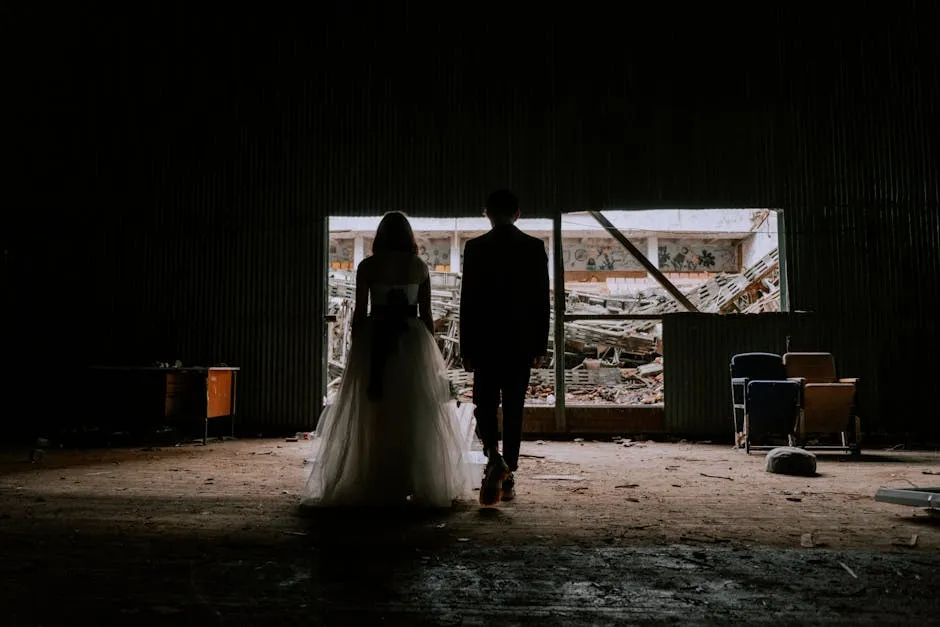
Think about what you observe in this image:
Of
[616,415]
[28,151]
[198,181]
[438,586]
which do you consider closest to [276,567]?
[438,586]

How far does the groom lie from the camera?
3504 mm

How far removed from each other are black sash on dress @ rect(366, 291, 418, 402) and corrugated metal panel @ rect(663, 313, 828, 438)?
5.08 metres

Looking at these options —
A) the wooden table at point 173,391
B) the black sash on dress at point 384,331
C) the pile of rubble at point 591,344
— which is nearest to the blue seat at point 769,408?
the pile of rubble at point 591,344

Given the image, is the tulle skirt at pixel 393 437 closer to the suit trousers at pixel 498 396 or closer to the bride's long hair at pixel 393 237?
the suit trousers at pixel 498 396

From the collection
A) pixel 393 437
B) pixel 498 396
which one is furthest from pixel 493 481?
pixel 393 437

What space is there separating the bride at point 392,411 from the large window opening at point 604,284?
231 inches

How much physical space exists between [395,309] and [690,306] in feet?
17.3

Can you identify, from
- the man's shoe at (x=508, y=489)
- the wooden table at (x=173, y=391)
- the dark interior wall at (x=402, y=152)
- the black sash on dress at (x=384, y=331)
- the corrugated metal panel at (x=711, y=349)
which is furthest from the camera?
the dark interior wall at (x=402, y=152)

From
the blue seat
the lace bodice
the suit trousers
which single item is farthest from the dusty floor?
the blue seat

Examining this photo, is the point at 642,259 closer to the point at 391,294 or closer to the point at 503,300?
the point at 503,300

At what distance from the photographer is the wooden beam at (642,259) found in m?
7.65

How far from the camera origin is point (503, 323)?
3510 mm

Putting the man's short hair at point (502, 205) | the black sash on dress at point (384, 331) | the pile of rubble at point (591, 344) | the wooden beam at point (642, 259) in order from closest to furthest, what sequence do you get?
the black sash on dress at point (384, 331) → the man's short hair at point (502, 205) → the wooden beam at point (642, 259) → the pile of rubble at point (591, 344)

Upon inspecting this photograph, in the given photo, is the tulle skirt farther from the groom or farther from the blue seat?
the blue seat
